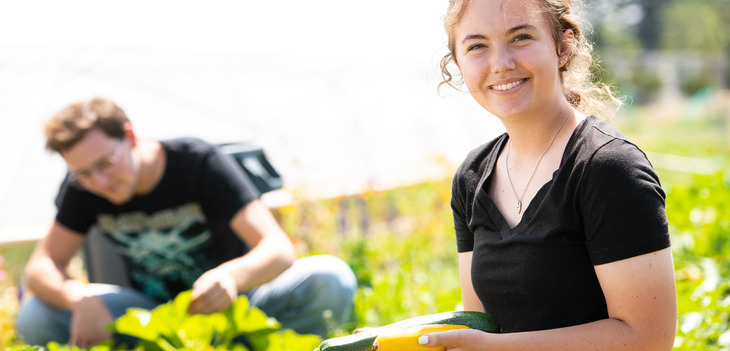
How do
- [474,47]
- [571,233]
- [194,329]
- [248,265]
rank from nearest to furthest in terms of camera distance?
[571,233]
[474,47]
[194,329]
[248,265]

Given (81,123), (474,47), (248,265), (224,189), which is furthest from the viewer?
(224,189)

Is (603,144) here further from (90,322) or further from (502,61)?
(90,322)

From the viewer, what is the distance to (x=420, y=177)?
19.8 ft

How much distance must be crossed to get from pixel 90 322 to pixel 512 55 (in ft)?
6.41

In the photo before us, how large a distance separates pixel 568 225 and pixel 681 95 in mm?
37770

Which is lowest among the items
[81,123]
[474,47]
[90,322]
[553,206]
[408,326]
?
[90,322]

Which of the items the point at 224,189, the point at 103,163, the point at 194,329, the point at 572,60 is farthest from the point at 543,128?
the point at 103,163

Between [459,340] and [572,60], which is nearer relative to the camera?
[459,340]

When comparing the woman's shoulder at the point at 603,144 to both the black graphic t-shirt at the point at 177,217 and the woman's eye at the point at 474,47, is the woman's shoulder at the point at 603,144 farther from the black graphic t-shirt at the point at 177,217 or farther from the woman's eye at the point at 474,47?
the black graphic t-shirt at the point at 177,217

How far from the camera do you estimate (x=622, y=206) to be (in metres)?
1.43

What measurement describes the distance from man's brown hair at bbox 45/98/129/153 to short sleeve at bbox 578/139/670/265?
207 centimetres

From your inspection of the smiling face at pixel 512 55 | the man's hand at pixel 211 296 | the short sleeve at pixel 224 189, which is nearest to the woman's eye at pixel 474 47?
the smiling face at pixel 512 55

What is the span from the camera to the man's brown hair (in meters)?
2.79

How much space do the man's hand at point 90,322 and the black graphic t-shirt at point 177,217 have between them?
0.49 metres
